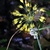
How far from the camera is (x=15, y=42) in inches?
66.4

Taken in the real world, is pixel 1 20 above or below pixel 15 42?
above

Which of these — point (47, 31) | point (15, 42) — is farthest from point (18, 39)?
point (47, 31)

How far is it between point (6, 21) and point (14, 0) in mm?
291

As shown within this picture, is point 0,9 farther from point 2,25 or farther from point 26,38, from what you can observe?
point 26,38

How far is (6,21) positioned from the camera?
189 centimetres

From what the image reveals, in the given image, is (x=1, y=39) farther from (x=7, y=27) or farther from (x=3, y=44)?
(x=7, y=27)

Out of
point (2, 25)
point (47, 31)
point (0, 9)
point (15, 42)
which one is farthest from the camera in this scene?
point (0, 9)

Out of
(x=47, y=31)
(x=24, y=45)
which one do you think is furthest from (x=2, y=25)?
(x=47, y=31)

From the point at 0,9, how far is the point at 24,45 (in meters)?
0.52

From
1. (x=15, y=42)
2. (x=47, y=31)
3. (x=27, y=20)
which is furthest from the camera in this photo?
(x=15, y=42)

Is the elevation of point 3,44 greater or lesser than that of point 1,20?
→ lesser

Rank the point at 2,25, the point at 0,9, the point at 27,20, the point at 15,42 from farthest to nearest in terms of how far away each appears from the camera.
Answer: the point at 0,9 < the point at 2,25 < the point at 15,42 < the point at 27,20

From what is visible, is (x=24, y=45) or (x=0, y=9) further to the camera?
(x=0, y=9)

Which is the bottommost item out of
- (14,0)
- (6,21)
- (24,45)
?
(24,45)
